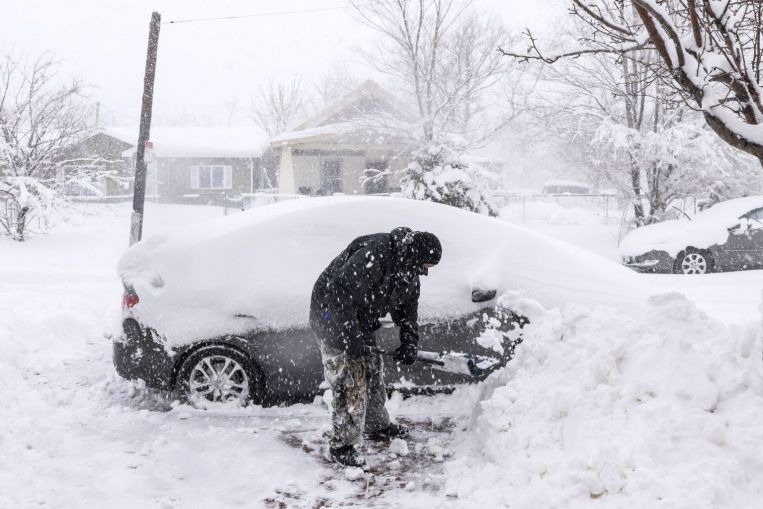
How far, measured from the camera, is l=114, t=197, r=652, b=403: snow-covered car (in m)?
4.86

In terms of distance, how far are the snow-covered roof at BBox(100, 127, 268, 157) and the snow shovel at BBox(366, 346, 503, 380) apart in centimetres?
2833

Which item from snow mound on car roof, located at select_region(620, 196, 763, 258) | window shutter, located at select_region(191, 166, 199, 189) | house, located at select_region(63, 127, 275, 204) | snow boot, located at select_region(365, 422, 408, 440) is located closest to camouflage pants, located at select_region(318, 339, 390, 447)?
snow boot, located at select_region(365, 422, 408, 440)

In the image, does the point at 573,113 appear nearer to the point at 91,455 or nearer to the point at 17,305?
the point at 17,305

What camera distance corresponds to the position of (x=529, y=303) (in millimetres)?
4719

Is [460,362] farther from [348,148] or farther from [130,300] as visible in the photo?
[348,148]

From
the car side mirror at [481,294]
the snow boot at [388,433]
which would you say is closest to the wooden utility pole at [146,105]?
the snow boot at [388,433]

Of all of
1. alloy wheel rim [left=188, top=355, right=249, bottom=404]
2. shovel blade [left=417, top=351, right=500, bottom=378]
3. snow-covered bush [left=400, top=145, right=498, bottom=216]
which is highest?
snow-covered bush [left=400, top=145, right=498, bottom=216]

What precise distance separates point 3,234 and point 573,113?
578 inches

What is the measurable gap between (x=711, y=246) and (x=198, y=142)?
26415 millimetres

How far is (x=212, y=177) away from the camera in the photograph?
3253 cm

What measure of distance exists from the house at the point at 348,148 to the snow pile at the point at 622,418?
47.4ft

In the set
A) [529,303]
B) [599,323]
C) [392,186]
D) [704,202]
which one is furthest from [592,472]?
[392,186]

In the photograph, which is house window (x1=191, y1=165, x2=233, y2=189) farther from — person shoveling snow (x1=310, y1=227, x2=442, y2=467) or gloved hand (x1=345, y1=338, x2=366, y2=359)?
gloved hand (x1=345, y1=338, x2=366, y2=359)

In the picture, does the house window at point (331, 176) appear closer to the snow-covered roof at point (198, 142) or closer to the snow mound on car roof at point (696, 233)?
the snow-covered roof at point (198, 142)
